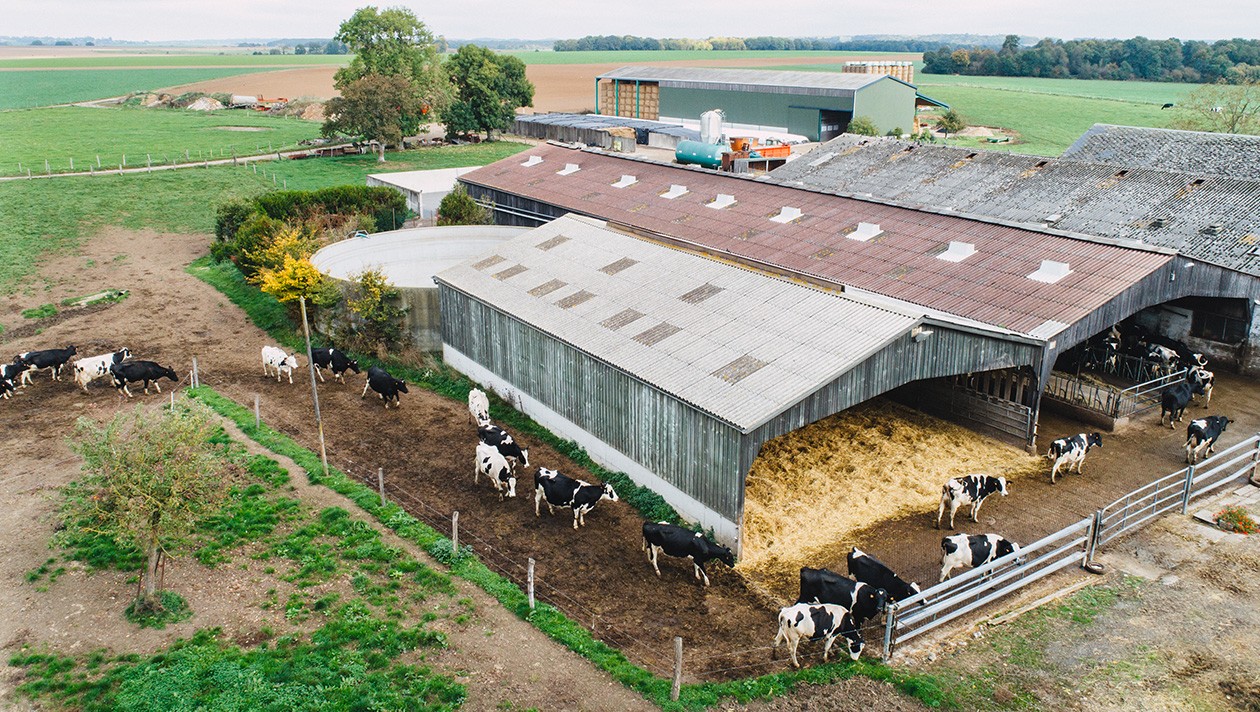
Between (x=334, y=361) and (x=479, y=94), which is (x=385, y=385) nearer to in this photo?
(x=334, y=361)

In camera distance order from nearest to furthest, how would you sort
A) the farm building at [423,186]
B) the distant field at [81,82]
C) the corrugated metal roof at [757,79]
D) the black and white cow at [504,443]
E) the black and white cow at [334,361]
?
the black and white cow at [504,443], the black and white cow at [334,361], the farm building at [423,186], the corrugated metal roof at [757,79], the distant field at [81,82]

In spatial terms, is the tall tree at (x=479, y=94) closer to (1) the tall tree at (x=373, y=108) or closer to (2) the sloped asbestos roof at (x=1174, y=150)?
(1) the tall tree at (x=373, y=108)

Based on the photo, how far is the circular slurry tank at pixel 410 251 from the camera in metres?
35.4

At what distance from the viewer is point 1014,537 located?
1898cm

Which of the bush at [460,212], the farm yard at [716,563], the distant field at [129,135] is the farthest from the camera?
the distant field at [129,135]

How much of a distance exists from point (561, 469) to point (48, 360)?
55.2ft

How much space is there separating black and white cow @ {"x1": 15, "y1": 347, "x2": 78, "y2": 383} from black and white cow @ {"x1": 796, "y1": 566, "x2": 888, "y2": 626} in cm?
2383

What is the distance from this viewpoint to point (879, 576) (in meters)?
15.9

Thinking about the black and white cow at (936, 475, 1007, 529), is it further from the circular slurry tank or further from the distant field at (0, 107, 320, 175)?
the distant field at (0, 107, 320, 175)

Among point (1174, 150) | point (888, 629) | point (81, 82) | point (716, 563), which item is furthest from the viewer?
point (81, 82)

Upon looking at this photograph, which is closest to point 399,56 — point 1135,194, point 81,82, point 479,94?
point 479,94

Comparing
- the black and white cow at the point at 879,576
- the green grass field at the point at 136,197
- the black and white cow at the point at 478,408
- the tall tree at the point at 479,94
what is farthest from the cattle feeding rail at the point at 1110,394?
the tall tree at the point at 479,94

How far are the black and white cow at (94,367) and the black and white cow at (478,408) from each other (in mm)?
11432

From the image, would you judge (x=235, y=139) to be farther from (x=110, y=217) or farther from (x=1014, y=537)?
(x=1014, y=537)
